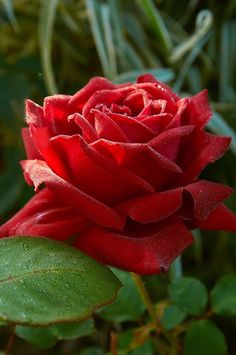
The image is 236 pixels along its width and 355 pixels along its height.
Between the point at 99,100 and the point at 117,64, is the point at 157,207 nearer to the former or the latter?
the point at 99,100

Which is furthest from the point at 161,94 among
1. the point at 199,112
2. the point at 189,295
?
the point at 189,295

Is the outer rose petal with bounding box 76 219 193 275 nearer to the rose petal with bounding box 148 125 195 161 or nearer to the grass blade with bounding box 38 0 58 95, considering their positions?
the rose petal with bounding box 148 125 195 161

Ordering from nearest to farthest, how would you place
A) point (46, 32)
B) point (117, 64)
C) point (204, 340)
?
point (204, 340)
point (46, 32)
point (117, 64)

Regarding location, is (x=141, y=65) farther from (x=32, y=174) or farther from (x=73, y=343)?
(x=32, y=174)

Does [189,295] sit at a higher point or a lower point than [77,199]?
lower

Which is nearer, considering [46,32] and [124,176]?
[124,176]

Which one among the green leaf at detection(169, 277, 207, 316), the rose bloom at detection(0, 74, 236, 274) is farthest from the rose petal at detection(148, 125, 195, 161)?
the green leaf at detection(169, 277, 207, 316)

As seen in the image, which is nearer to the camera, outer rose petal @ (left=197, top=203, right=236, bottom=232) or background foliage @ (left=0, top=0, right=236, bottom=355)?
outer rose petal @ (left=197, top=203, right=236, bottom=232)
